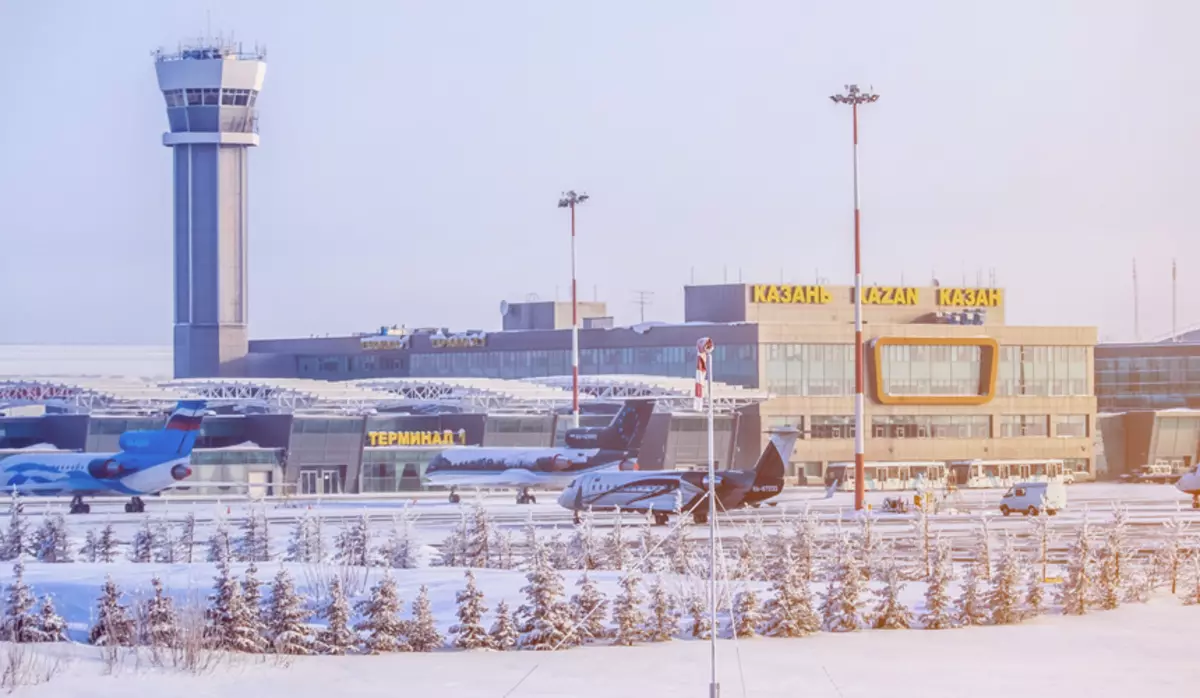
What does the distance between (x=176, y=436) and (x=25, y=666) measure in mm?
56539

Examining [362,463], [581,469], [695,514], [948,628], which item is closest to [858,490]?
[695,514]

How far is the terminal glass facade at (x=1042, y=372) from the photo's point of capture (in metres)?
138

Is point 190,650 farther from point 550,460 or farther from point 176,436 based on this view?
point 550,460

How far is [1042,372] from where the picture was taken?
13900 cm

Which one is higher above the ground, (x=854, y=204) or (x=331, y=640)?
(x=854, y=204)

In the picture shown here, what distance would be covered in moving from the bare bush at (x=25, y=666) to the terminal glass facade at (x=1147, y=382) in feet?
421

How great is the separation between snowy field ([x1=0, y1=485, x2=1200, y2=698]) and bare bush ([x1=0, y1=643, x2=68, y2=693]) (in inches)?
3.2

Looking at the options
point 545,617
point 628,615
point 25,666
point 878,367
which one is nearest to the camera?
point 25,666

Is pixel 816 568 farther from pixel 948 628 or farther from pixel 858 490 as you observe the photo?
pixel 858 490

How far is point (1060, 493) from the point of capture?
93.1 metres

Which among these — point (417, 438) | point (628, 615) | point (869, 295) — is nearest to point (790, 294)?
point (869, 295)

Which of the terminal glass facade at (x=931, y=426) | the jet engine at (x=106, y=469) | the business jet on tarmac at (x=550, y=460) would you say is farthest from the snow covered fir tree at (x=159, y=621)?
the terminal glass facade at (x=931, y=426)

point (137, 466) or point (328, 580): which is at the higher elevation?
point (137, 466)

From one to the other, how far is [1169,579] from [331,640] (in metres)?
28.3
